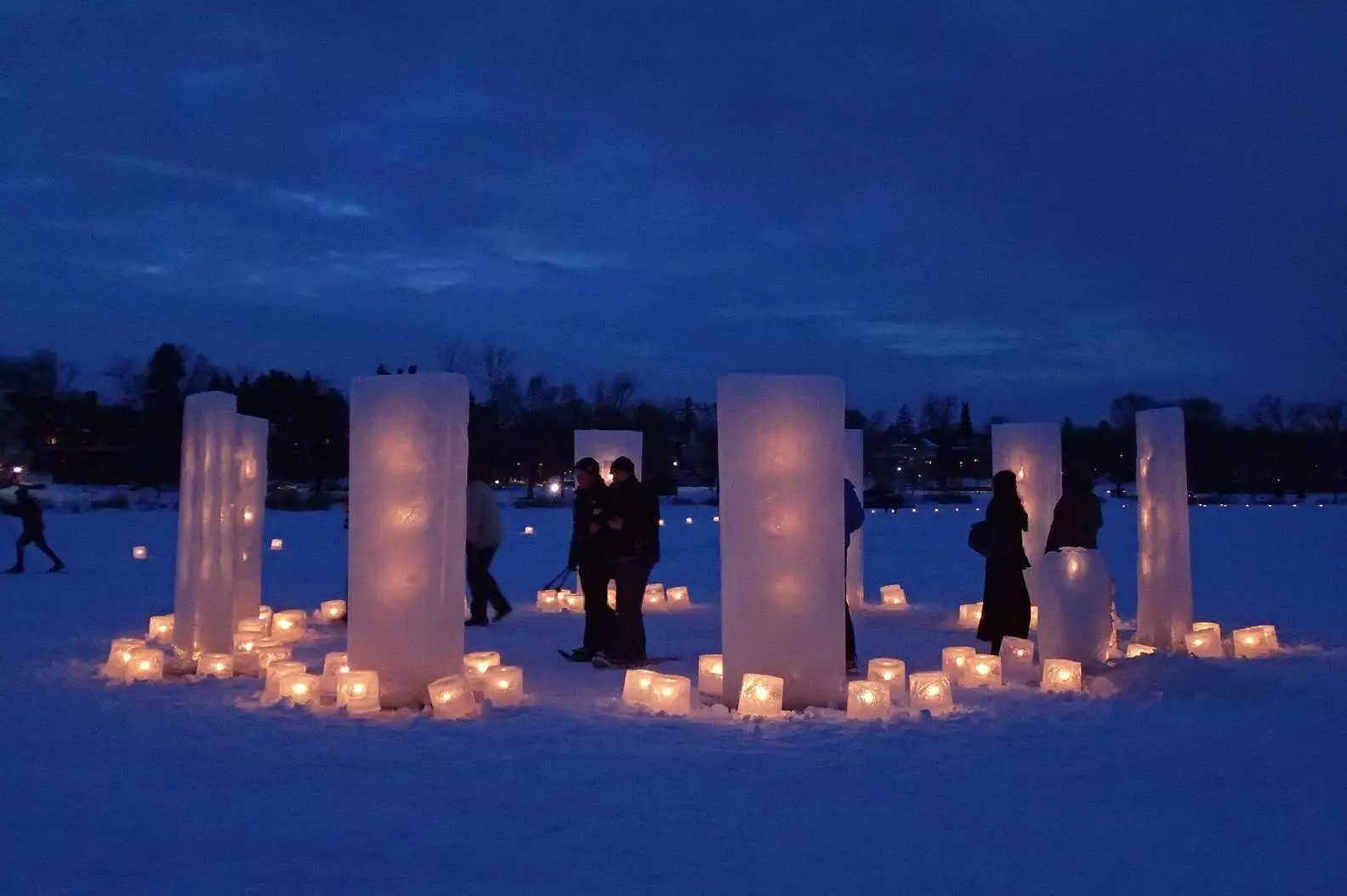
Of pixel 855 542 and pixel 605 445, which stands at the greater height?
pixel 605 445

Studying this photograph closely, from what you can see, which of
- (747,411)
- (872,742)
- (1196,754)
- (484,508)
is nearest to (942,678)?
(872,742)

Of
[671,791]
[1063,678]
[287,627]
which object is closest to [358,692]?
[671,791]

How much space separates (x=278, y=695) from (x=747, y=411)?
3.63m

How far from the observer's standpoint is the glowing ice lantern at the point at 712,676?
7496 millimetres

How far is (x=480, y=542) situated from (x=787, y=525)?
192 inches

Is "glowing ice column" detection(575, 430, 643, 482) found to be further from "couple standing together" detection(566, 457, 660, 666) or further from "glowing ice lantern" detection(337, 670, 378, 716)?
"glowing ice lantern" detection(337, 670, 378, 716)

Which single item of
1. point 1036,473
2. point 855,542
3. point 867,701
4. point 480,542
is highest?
point 1036,473

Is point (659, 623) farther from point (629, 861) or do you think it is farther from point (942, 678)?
point (629, 861)

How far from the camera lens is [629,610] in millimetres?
9047

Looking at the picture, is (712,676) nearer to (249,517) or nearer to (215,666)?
(215,666)

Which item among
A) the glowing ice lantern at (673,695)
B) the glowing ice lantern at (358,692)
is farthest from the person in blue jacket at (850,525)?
the glowing ice lantern at (358,692)

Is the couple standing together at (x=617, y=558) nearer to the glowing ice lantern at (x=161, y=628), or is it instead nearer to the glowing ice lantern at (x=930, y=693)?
the glowing ice lantern at (x=930, y=693)

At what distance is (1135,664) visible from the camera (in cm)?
859

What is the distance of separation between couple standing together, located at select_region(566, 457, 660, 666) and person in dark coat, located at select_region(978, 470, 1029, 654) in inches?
116
